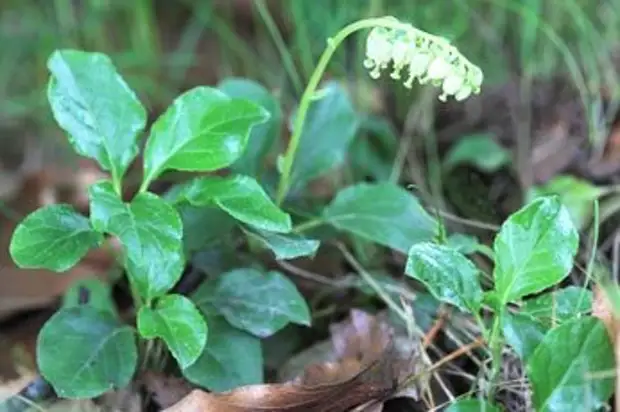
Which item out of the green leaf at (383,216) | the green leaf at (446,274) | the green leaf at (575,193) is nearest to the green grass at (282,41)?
the green leaf at (575,193)

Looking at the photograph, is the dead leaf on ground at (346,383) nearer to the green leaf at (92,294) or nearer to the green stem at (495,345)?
the green stem at (495,345)

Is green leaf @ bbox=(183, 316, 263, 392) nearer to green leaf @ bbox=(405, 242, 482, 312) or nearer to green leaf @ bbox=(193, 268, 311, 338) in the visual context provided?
green leaf @ bbox=(193, 268, 311, 338)

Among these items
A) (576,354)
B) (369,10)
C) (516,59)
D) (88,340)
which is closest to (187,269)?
(88,340)

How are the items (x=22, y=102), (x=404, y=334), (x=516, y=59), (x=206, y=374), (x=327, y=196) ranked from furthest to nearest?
(x=22, y=102)
(x=516, y=59)
(x=327, y=196)
(x=404, y=334)
(x=206, y=374)

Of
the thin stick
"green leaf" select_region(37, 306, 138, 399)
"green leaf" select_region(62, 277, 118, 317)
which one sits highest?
"green leaf" select_region(37, 306, 138, 399)

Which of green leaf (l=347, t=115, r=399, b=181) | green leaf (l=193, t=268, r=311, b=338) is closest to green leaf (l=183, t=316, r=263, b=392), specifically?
green leaf (l=193, t=268, r=311, b=338)

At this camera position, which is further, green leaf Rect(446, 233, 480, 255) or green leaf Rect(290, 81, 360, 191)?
green leaf Rect(290, 81, 360, 191)

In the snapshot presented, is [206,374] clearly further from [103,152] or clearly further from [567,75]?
[567,75]
